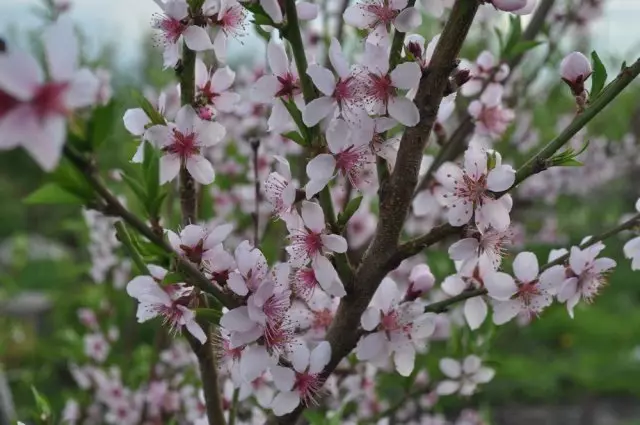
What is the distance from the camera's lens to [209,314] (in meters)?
0.83

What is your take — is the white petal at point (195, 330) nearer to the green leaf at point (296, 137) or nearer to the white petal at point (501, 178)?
the green leaf at point (296, 137)

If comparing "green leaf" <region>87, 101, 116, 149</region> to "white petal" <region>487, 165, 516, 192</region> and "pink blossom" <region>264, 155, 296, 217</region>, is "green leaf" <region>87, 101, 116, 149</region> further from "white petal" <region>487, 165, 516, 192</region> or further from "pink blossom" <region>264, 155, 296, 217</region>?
"white petal" <region>487, 165, 516, 192</region>

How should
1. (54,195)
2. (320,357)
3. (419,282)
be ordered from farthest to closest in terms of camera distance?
1. (419,282)
2. (320,357)
3. (54,195)

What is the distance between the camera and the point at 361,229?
69.4 inches

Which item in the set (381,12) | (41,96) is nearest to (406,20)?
(381,12)

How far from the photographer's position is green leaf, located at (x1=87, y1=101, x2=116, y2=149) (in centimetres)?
59

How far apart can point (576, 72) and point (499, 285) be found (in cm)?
29

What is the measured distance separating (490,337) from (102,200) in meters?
0.84

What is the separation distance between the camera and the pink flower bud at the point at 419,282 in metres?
1.01

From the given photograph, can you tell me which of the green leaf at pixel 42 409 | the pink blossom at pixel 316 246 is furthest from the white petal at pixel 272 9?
the green leaf at pixel 42 409

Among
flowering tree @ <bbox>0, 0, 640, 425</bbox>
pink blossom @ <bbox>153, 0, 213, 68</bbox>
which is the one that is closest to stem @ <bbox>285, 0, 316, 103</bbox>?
flowering tree @ <bbox>0, 0, 640, 425</bbox>

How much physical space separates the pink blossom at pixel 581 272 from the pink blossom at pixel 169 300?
0.47 metres

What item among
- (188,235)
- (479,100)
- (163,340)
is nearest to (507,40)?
(479,100)

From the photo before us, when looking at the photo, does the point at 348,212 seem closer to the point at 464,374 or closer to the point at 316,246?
the point at 316,246
